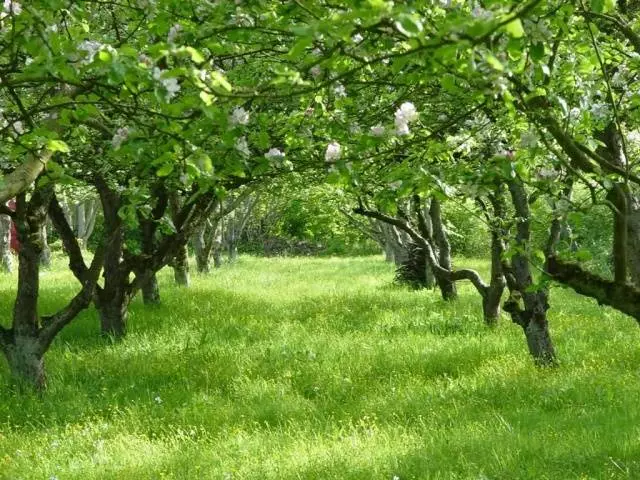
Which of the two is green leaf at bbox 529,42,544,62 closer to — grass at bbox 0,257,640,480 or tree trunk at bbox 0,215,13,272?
grass at bbox 0,257,640,480

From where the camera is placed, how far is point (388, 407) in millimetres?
7172

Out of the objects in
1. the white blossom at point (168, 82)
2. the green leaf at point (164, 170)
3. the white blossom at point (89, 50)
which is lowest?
the green leaf at point (164, 170)

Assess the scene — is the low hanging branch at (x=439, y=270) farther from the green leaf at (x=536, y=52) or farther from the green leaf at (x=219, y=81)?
the green leaf at (x=219, y=81)

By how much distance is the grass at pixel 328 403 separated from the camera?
5617 mm

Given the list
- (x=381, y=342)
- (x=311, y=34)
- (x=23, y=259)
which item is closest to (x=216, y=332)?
(x=381, y=342)

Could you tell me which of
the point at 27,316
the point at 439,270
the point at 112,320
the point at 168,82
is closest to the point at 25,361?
the point at 27,316

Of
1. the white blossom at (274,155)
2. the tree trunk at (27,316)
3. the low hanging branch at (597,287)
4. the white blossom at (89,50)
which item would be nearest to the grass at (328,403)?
the tree trunk at (27,316)

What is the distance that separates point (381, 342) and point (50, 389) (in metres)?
4.75

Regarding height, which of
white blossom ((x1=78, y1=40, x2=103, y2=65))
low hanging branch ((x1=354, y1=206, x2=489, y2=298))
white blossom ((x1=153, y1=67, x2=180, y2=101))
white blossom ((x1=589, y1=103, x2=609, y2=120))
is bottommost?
low hanging branch ((x1=354, y1=206, x2=489, y2=298))

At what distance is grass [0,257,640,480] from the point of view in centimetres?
562

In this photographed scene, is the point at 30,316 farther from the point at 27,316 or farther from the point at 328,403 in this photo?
the point at 328,403

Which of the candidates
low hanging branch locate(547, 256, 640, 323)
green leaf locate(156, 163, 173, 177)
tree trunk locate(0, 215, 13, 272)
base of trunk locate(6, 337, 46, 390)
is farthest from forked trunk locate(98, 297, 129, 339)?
tree trunk locate(0, 215, 13, 272)

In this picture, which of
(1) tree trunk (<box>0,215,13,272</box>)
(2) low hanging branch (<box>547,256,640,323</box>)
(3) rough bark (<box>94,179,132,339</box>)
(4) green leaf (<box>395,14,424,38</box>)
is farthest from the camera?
(1) tree trunk (<box>0,215,13,272</box>)

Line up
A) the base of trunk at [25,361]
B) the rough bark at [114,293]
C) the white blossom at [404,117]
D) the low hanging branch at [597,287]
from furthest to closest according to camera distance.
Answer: the rough bark at [114,293] → the base of trunk at [25,361] → the low hanging branch at [597,287] → the white blossom at [404,117]
